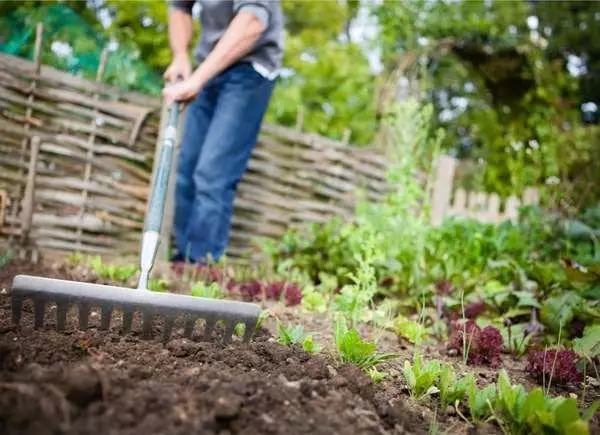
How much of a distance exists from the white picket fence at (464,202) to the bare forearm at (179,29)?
2.63 metres

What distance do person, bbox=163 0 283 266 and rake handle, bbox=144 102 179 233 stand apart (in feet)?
2.12

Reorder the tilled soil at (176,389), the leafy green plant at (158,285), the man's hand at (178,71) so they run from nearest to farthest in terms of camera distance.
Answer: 1. the tilled soil at (176,389)
2. the leafy green plant at (158,285)
3. the man's hand at (178,71)

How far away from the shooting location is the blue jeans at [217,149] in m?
3.04

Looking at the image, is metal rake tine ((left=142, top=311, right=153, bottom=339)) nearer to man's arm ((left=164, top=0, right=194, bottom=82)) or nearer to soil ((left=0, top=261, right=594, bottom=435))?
soil ((left=0, top=261, right=594, bottom=435))

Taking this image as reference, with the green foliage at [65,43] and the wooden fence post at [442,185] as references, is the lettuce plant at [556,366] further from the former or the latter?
the wooden fence post at [442,185]

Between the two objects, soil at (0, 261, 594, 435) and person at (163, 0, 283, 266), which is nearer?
soil at (0, 261, 594, 435)

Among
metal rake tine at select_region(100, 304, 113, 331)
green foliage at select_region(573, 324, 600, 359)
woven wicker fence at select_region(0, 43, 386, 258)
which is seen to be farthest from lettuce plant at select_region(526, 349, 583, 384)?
woven wicker fence at select_region(0, 43, 386, 258)

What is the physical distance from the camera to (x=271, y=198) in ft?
12.9

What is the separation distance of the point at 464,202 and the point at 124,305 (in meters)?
6.32

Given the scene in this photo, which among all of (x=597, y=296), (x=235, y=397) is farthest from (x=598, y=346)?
(x=235, y=397)

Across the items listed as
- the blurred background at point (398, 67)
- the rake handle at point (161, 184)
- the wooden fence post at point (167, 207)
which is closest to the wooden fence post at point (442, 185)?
→ the blurred background at point (398, 67)

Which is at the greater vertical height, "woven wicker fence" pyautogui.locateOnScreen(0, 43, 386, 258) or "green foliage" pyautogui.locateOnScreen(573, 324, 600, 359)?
"woven wicker fence" pyautogui.locateOnScreen(0, 43, 386, 258)

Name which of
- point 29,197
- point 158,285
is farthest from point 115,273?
point 29,197

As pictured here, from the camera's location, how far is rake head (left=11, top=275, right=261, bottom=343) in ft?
4.33
